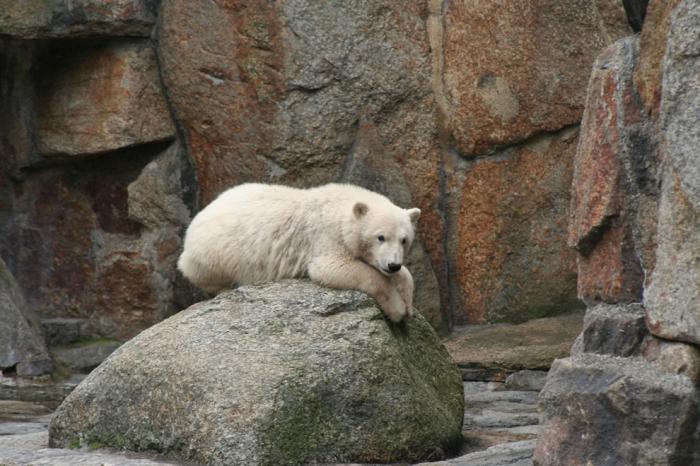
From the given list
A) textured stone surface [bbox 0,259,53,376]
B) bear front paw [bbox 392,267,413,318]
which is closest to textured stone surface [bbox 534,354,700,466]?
bear front paw [bbox 392,267,413,318]

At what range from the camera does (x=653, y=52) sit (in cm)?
393

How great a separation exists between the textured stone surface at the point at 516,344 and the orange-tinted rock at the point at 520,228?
0.78 feet

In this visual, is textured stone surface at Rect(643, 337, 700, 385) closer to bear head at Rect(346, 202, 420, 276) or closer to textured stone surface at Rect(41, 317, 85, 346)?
bear head at Rect(346, 202, 420, 276)

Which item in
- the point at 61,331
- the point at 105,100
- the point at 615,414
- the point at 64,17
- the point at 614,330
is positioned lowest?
the point at 61,331

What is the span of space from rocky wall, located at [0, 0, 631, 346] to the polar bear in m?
2.50

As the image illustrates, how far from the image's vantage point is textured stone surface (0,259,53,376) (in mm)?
9641

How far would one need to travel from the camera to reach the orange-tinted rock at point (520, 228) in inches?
385

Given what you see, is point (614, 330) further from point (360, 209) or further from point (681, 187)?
point (360, 209)

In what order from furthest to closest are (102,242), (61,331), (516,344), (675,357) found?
(102,242) → (61,331) → (516,344) → (675,357)

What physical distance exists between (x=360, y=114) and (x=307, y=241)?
3.08 m

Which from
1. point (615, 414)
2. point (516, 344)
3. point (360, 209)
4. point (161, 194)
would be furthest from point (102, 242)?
point (615, 414)

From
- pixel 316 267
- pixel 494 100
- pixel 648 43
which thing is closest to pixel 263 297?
pixel 316 267

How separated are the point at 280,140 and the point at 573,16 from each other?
108 inches

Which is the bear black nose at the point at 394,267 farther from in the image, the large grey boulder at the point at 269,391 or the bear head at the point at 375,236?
the large grey boulder at the point at 269,391
